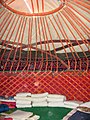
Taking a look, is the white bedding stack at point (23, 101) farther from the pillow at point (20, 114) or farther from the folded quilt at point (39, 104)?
the pillow at point (20, 114)

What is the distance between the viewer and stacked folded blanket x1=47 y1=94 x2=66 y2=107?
2.29 meters

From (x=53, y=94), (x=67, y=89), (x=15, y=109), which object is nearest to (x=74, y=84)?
(x=67, y=89)

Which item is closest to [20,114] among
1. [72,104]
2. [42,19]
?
[72,104]

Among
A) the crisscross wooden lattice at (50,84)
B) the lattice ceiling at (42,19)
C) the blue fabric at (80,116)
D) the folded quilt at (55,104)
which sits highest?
the lattice ceiling at (42,19)

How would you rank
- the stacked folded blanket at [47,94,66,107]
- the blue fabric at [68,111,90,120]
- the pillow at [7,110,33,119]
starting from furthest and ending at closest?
A: the stacked folded blanket at [47,94,66,107] < the pillow at [7,110,33,119] < the blue fabric at [68,111,90,120]

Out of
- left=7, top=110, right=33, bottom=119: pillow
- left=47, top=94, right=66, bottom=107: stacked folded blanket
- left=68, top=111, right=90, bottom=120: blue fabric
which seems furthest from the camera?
left=47, top=94, right=66, bottom=107: stacked folded blanket

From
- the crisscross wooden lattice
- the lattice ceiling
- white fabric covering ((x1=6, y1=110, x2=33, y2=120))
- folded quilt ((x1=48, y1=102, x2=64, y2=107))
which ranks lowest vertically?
white fabric covering ((x1=6, y1=110, x2=33, y2=120))

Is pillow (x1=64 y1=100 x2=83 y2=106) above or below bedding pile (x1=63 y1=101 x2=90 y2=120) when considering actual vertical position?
above

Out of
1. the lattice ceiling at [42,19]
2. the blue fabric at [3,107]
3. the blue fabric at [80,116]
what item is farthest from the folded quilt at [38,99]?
the lattice ceiling at [42,19]

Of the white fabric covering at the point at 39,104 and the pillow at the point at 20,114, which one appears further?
the white fabric covering at the point at 39,104

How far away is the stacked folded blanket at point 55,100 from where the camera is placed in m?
2.29

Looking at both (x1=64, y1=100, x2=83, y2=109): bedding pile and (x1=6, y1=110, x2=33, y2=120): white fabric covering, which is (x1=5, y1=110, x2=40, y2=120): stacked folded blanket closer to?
(x1=6, y1=110, x2=33, y2=120): white fabric covering

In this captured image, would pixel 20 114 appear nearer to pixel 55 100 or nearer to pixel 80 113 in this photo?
pixel 55 100

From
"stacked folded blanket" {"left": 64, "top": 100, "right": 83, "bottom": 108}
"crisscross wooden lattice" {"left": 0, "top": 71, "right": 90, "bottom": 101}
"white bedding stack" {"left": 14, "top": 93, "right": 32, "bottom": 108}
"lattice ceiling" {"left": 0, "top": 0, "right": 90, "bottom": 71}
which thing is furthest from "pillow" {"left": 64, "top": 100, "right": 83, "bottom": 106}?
"lattice ceiling" {"left": 0, "top": 0, "right": 90, "bottom": 71}
